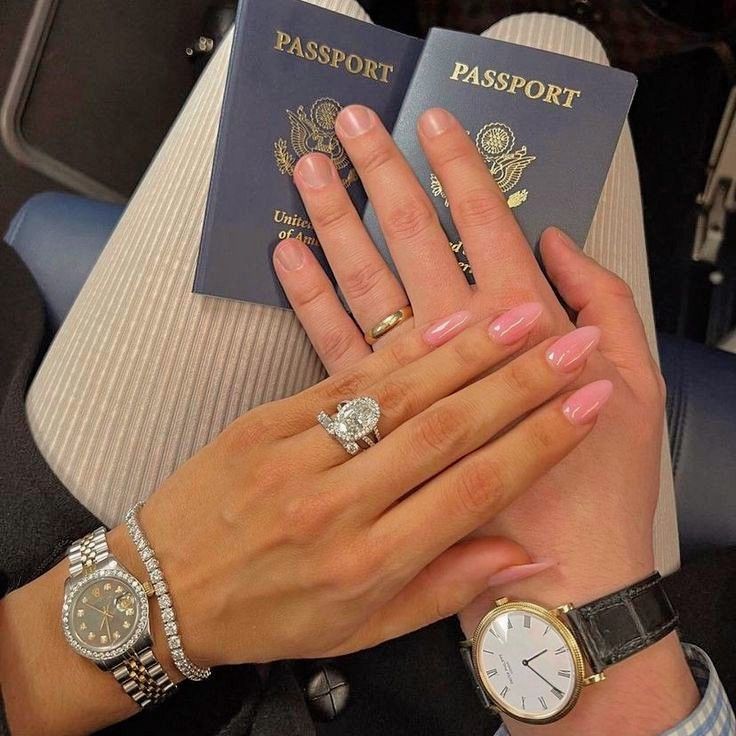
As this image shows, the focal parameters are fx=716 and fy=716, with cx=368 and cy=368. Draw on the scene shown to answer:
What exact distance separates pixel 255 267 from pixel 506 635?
37 centimetres

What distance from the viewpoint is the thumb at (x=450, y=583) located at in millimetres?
526

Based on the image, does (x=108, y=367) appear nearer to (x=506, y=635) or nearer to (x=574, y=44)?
(x=506, y=635)

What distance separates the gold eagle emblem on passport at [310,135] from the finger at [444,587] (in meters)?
0.35

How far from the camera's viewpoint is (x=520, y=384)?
51 centimetres

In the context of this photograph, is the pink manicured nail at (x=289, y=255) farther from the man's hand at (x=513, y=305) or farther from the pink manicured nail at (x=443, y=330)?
the pink manicured nail at (x=443, y=330)

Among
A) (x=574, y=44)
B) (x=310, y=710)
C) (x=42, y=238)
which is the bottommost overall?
(x=310, y=710)

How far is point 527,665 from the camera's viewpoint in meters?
0.52

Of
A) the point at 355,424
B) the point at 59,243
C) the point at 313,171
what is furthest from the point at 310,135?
the point at 59,243

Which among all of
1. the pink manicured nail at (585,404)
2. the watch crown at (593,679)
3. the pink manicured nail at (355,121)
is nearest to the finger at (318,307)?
the pink manicured nail at (355,121)

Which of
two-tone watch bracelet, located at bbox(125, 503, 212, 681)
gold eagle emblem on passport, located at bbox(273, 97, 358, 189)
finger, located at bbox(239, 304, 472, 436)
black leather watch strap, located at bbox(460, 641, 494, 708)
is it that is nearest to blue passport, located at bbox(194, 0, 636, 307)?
gold eagle emblem on passport, located at bbox(273, 97, 358, 189)

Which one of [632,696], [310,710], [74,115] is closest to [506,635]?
[632,696]

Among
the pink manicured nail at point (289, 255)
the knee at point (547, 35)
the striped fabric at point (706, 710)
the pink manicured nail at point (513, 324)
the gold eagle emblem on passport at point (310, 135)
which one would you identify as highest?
the knee at point (547, 35)

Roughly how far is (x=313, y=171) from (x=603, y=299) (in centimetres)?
27

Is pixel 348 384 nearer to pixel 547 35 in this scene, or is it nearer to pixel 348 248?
pixel 348 248
